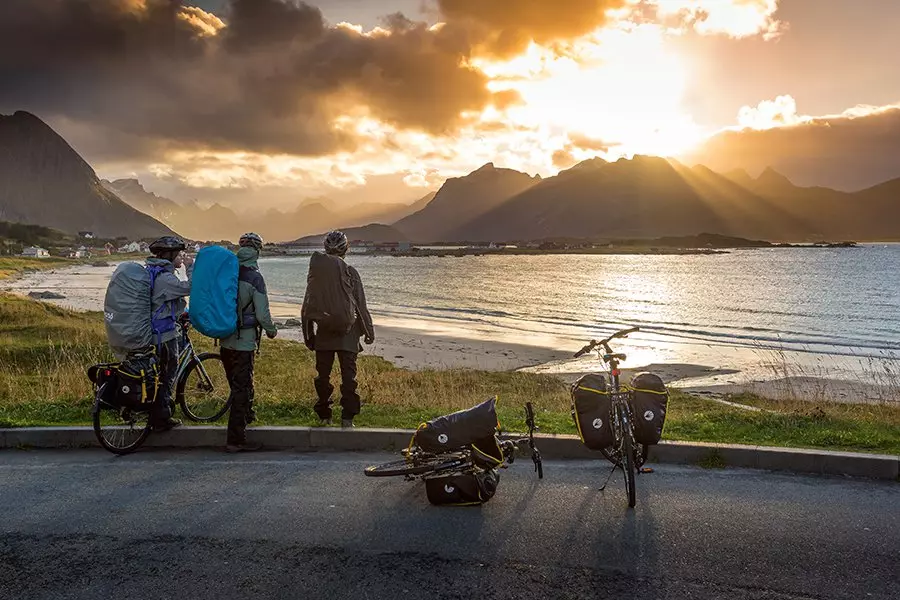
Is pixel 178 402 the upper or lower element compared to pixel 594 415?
lower

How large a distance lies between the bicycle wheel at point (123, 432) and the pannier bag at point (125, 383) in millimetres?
142

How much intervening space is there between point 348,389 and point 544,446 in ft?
9.12

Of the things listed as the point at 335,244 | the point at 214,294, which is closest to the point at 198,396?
the point at 214,294

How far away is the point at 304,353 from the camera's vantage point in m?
22.7

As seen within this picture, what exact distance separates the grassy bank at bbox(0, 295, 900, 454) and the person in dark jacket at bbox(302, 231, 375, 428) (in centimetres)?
39

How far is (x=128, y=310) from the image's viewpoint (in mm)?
7652

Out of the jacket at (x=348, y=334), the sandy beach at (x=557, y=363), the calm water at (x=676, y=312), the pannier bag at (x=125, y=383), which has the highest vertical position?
the jacket at (x=348, y=334)

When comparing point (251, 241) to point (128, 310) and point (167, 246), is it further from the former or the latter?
point (128, 310)

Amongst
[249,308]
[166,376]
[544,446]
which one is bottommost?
[544,446]

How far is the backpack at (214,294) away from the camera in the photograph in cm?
759

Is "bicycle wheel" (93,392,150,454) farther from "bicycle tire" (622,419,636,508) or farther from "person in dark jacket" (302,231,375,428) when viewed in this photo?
"bicycle tire" (622,419,636,508)

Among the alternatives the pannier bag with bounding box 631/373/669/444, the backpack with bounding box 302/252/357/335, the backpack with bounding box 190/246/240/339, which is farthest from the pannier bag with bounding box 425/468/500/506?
the backpack with bounding box 190/246/240/339

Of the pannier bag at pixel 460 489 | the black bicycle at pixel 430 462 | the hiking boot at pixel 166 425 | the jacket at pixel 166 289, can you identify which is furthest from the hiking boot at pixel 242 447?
the pannier bag at pixel 460 489

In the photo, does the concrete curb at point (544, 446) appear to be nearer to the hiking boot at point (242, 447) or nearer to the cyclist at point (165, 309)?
the hiking boot at point (242, 447)
